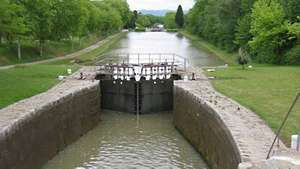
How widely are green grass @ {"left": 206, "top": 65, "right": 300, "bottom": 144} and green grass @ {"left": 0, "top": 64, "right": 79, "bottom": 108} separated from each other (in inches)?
303

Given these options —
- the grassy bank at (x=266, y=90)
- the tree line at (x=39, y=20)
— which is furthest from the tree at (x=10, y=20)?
the grassy bank at (x=266, y=90)

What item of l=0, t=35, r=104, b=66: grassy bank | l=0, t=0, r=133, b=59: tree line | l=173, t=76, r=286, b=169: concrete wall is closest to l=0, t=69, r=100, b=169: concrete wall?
l=173, t=76, r=286, b=169: concrete wall

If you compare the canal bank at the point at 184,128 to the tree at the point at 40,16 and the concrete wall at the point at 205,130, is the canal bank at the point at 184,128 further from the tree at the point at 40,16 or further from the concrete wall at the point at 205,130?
the tree at the point at 40,16

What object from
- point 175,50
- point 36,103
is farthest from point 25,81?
point 175,50

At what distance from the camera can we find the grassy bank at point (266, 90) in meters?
13.7

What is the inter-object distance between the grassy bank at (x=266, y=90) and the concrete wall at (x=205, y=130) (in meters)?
1.43

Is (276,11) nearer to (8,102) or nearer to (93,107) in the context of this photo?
(93,107)

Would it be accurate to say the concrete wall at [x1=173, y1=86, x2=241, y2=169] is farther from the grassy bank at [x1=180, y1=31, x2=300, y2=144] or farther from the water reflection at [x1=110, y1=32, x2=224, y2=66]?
the water reflection at [x1=110, y1=32, x2=224, y2=66]

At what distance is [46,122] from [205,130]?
5.16 m

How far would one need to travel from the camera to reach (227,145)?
11750 mm

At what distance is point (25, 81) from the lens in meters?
20.9

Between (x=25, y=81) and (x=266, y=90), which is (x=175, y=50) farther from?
(x=266, y=90)

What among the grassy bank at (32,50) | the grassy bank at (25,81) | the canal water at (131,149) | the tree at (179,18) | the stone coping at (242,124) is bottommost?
the canal water at (131,149)

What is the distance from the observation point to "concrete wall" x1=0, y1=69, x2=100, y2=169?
39.9 ft
